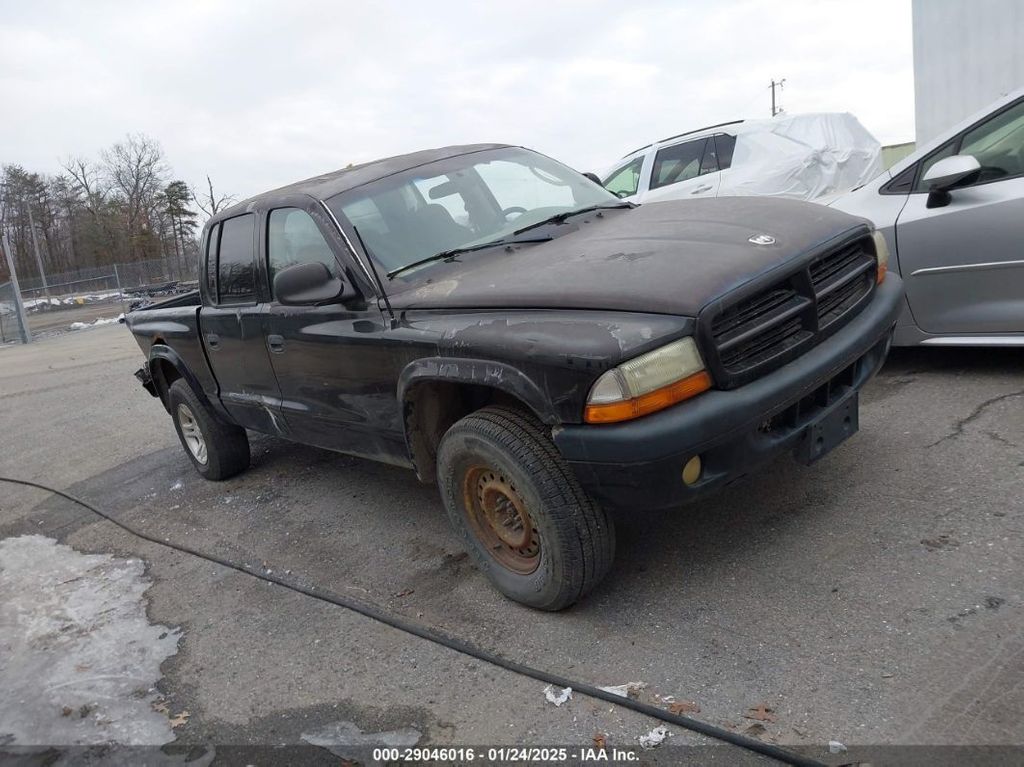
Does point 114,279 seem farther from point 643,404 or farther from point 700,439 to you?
point 700,439

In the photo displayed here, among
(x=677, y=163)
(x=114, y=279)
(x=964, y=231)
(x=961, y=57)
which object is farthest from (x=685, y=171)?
(x=114, y=279)

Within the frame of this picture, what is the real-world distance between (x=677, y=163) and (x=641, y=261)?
6.87 meters

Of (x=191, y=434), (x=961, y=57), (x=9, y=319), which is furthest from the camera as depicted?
(x=9, y=319)

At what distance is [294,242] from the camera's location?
4.02 metres

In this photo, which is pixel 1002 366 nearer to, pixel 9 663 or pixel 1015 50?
pixel 9 663

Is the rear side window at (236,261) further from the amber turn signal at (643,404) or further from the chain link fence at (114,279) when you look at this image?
the chain link fence at (114,279)

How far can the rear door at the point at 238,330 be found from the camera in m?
4.33

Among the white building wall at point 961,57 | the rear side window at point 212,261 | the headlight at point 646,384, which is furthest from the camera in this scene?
the white building wall at point 961,57

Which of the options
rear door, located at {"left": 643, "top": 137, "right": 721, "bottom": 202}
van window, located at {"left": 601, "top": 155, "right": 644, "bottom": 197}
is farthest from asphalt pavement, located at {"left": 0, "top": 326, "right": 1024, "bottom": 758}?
van window, located at {"left": 601, "top": 155, "right": 644, "bottom": 197}

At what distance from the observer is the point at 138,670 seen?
127 inches

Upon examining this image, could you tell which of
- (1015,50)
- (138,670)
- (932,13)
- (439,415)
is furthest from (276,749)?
(932,13)

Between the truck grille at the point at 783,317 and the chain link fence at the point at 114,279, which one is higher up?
the chain link fence at the point at 114,279

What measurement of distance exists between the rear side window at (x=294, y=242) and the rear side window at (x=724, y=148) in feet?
20.4

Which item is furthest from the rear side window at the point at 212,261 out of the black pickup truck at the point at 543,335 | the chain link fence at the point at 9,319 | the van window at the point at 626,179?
the chain link fence at the point at 9,319
